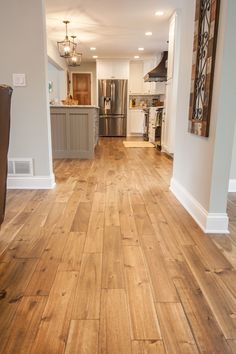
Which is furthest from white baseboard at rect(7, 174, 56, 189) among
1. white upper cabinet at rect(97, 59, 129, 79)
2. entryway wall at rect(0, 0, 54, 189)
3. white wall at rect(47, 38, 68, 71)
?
white upper cabinet at rect(97, 59, 129, 79)

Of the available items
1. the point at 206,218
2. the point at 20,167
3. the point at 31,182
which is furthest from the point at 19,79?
the point at 206,218

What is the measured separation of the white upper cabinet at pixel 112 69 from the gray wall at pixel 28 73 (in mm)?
6512

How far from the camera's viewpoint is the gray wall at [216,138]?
1796 millimetres

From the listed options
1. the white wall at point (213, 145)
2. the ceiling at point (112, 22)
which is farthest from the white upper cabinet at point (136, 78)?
the white wall at point (213, 145)

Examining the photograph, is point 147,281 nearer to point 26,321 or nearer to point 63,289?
point 63,289

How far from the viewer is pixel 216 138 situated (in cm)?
193

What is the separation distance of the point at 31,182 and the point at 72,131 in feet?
6.77

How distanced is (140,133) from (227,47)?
25.6ft

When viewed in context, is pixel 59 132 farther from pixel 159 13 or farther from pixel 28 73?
pixel 159 13

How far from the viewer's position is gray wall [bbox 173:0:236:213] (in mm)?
1796

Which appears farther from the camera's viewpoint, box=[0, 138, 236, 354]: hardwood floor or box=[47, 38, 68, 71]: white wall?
box=[47, 38, 68, 71]: white wall

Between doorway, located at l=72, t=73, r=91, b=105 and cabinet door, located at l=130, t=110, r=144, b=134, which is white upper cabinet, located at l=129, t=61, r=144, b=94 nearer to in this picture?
cabinet door, located at l=130, t=110, r=144, b=134

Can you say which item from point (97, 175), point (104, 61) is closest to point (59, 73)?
point (104, 61)

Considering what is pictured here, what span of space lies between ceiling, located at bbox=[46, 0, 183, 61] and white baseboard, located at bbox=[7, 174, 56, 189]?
291 cm
